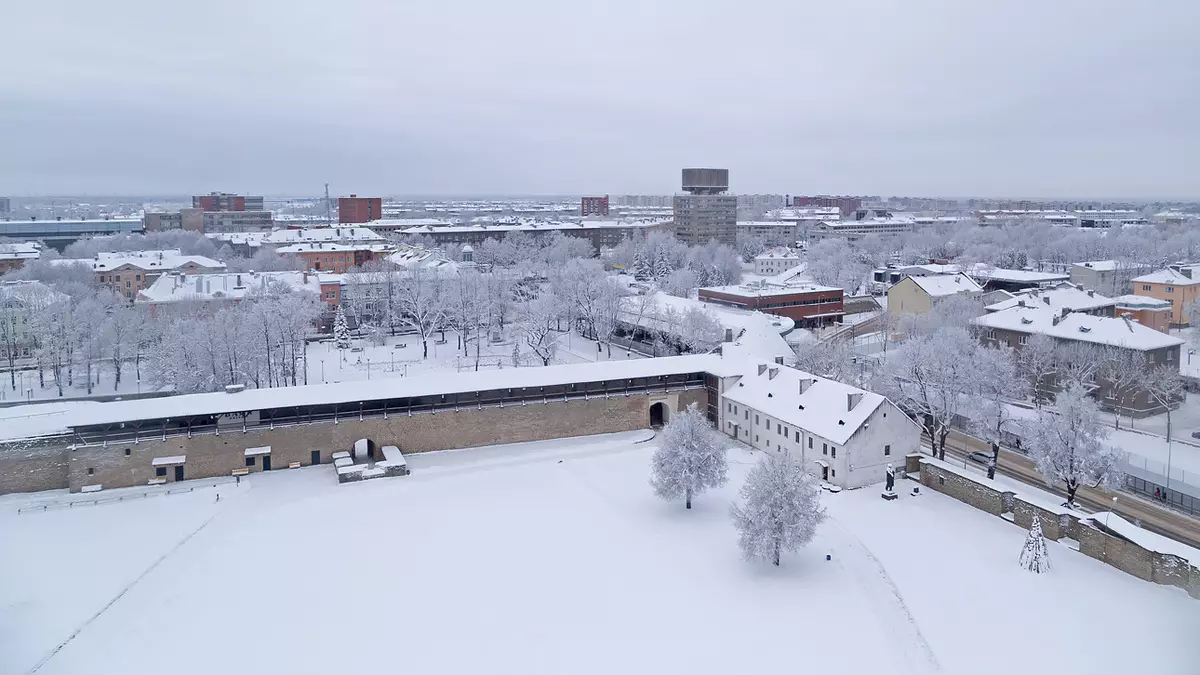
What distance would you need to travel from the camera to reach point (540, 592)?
1886cm

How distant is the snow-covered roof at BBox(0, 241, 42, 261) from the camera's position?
230 feet

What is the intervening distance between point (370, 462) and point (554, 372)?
24.9 feet

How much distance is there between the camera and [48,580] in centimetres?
1958

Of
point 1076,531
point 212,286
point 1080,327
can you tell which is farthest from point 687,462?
point 212,286

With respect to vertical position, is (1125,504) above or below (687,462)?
below

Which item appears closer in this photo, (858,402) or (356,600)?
(356,600)

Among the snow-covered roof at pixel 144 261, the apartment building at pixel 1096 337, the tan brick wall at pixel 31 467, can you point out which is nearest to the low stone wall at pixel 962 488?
the apartment building at pixel 1096 337

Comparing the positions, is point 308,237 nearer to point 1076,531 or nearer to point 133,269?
point 133,269

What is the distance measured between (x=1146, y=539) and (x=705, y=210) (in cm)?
8963

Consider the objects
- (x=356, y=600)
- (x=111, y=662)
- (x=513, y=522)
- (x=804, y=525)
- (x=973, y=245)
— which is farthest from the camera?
(x=973, y=245)

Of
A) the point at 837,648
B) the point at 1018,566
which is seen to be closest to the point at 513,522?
the point at 837,648

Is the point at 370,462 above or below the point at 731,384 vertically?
below

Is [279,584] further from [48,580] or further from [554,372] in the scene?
[554,372]

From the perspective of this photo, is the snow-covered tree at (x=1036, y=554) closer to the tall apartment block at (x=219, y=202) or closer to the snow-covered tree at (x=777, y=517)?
the snow-covered tree at (x=777, y=517)
